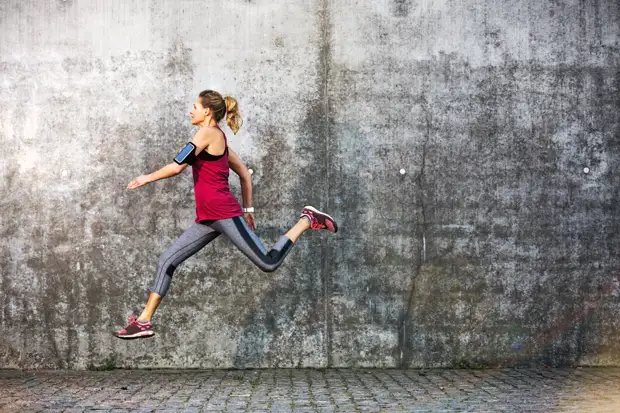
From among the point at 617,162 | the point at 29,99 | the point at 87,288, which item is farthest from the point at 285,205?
the point at 617,162

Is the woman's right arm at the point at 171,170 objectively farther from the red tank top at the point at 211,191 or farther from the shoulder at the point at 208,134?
the red tank top at the point at 211,191

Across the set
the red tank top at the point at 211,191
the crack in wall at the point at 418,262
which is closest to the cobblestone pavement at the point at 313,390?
the crack in wall at the point at 418,262

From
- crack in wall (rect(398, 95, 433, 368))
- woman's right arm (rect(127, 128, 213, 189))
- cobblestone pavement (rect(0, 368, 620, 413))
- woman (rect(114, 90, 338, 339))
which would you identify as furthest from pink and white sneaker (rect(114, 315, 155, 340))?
crack in wall (rect(398, 95, 433, 368))

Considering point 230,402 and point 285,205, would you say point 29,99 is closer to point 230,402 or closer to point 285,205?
point 285,205

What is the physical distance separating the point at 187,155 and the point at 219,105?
67 centimetres

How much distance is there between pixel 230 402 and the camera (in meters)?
7.48

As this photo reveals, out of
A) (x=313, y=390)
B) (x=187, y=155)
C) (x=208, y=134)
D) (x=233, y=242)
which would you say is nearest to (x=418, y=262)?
(x=313, y=390)

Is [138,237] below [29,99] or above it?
below

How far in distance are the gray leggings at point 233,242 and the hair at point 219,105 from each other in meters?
0.78

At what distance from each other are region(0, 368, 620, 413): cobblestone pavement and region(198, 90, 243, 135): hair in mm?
2311

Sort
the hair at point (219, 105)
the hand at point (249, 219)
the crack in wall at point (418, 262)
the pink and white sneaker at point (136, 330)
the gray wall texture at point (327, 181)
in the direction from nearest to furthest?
1. the pink and white sneaker at point (136, 330)
2. the hair at point (219, 105)
3. the hand at point (249, 219)
4. the gray wall texture at point (327, 181)
5. the crack in wall at point (418, 262)

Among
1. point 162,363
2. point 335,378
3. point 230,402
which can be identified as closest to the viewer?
point 230,402

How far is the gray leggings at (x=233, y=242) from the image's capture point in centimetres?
715

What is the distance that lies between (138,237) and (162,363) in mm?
1328
